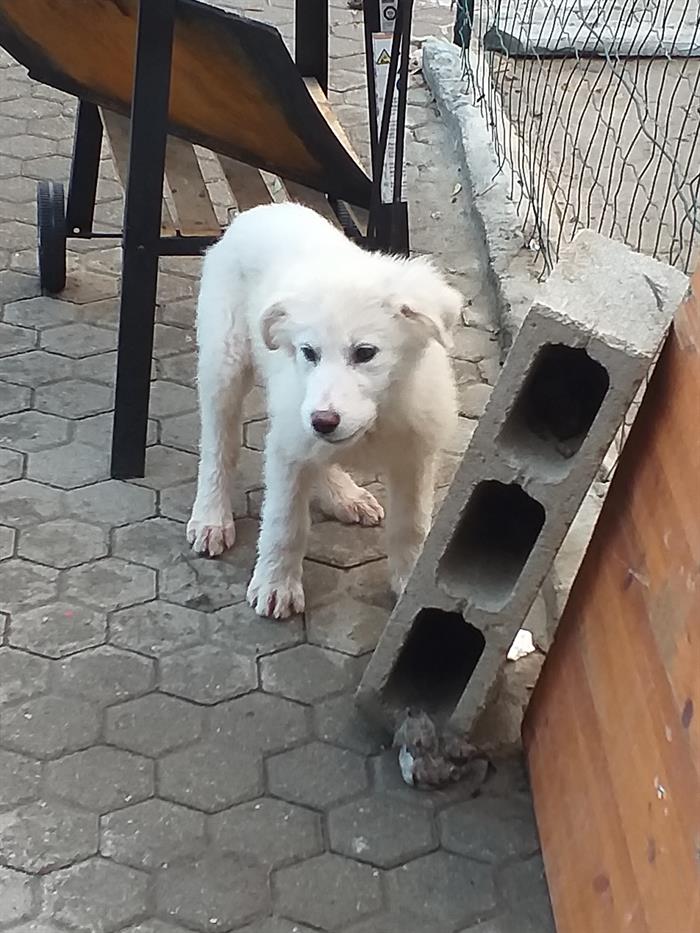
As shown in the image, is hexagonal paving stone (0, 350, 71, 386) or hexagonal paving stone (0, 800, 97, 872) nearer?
hexagonal paving stone (0, 800, 97, 872)

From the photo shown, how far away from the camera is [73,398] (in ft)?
12.7

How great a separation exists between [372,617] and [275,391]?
0.66 m

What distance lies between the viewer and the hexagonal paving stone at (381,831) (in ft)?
8.31

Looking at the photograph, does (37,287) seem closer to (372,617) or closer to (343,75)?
(372,617)

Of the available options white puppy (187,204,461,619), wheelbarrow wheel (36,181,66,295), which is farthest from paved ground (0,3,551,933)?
wheelbarrow wheel (36,181,66,295)

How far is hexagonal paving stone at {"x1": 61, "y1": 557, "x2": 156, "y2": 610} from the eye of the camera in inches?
123

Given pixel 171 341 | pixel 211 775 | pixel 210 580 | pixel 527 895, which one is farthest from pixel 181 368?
pixel 527 895

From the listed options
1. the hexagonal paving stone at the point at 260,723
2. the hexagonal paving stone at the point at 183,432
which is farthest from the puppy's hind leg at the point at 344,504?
the hexagonal paving stone at the point at 260,723

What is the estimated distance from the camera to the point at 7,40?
3602mm

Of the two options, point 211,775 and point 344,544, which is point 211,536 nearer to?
point 344,544

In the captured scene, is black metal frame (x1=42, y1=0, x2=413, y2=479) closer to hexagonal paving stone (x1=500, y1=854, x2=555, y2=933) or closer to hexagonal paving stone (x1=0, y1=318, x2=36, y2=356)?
hexagonal paving stone (x1=0, y1=318, x2=36, y2=356)

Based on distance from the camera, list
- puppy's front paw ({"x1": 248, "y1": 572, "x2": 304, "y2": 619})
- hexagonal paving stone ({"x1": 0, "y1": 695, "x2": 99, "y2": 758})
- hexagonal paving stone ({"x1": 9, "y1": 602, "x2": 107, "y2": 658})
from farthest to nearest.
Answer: puppy's front paw ({"x1": 248, "y1": 572, "x2": 304, "y2": 619}) → hexagonal paving stone ({"x1": 9, "y1": 602, "x2": 107, "y2": 658}) → hexagonal paving stone ({"x1": 0, "y1": 695, "x2": 99, "y2": 758})

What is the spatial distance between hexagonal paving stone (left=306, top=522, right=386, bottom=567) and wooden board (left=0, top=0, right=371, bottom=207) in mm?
1005

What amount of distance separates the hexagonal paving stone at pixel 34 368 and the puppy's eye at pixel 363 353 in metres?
1.64
